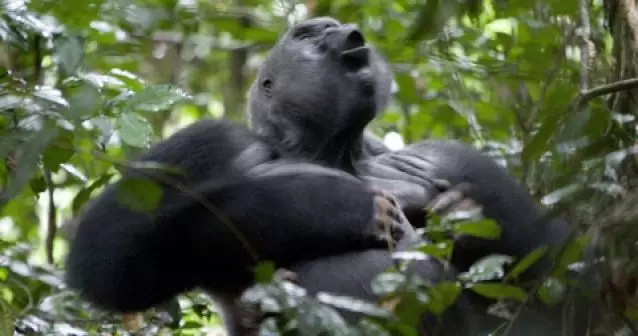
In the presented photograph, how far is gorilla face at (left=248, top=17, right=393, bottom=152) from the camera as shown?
285cm

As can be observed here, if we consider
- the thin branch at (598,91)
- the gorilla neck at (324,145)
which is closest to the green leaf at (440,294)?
the thin branch at (598,91)

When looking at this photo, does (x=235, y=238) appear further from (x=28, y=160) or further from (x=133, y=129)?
(x=28, y=160)

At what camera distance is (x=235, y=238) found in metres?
2.58

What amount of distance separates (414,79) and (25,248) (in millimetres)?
2076

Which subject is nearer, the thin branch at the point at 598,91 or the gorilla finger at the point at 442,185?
the thin branch at the point at 598,91

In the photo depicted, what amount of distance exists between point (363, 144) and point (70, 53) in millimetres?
959

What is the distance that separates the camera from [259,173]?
278 cm

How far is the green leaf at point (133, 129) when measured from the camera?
2.18 m

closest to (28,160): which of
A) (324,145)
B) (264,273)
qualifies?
(264,273)

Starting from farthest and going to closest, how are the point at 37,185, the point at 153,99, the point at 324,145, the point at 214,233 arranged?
the point at 324,145, the point at 37,185, the point at 214,233, the point at 153,99

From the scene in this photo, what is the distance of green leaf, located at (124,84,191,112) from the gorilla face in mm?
706

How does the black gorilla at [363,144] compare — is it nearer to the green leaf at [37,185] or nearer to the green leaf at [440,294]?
the green leaf at [37,185]

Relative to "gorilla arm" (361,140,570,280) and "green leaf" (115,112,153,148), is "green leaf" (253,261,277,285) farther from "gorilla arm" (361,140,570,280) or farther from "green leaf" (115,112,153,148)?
"gorilla arm" (361,140,570,280)

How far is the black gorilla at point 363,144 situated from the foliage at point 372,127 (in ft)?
0.48
